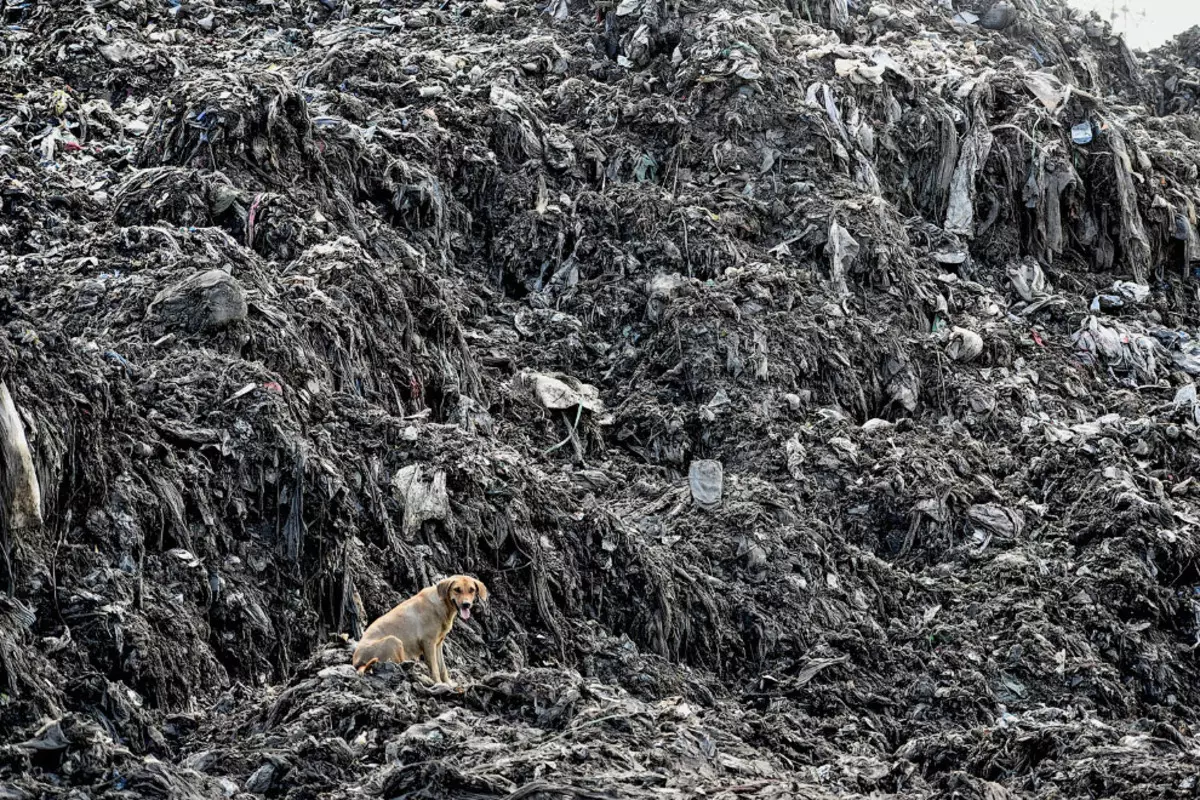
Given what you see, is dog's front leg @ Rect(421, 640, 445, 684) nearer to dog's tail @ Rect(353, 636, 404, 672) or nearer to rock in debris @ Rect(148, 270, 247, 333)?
dog's tail @ Rect(353, 636, 404, 672)

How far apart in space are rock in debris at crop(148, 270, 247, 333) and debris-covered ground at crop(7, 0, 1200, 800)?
4 cm

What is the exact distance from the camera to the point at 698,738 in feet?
19.2

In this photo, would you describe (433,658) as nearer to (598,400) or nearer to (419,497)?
(419,497)

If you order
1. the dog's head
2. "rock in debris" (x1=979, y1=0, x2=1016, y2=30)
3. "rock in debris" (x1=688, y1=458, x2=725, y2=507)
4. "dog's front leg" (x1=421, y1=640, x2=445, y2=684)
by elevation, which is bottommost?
"rock in debris" (x1=688, y1=458, x2=725, y2=507)

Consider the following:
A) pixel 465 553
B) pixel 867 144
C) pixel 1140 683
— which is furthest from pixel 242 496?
pixel 867 144

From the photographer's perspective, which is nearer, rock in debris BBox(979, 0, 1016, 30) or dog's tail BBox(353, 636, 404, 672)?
dog's tail BBox(353, 636, 404, 672)

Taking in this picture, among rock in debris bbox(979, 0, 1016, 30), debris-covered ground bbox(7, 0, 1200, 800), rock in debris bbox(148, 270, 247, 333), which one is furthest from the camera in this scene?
rock in debris bbox(979, 0, 1016, 30)

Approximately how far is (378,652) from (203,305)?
111 inches

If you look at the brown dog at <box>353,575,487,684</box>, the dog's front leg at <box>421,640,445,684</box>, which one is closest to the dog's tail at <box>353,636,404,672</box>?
the brown dog at <box>353,575,487,684</box>

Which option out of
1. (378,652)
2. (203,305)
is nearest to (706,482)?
(203,305)

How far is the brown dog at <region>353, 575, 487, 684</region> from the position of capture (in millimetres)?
6008

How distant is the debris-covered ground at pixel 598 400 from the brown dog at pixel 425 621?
11 centimetres

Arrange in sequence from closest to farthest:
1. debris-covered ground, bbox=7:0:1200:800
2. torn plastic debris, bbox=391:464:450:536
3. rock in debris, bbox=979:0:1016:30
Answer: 1. debris-covered ground, bbox=7:0:1200:800
2. torn plastic debris, bbox=391:464:450:536
3. rock in debris, bbox=979:0:1016:30

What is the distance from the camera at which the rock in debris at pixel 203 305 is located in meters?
8.00
